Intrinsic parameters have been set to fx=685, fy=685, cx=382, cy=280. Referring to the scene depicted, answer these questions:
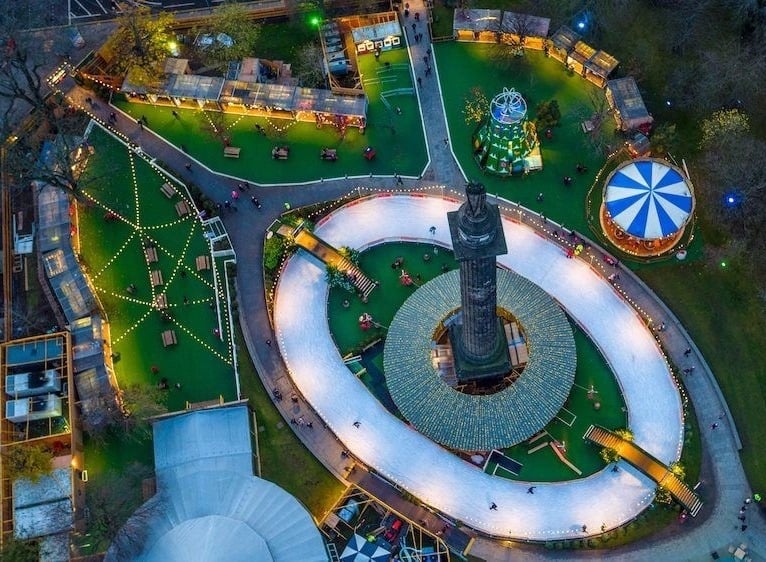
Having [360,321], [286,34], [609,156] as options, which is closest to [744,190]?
[609,156]

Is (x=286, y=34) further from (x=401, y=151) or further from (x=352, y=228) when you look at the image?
(x=352, y=228)

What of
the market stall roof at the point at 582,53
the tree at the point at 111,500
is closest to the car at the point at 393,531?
the tree at the point at 111,500

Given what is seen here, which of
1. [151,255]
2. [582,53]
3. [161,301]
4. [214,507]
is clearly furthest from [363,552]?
[582,53]

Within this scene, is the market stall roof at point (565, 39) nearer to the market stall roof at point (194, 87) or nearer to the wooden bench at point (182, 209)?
the market stall roof at point (194, 87)

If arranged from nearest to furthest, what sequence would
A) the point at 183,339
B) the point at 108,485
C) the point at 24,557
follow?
the point at 24,557 → the point at 108,485 → the point at 183,339

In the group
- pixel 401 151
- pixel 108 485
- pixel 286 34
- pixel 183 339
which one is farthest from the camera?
pixel 286 34

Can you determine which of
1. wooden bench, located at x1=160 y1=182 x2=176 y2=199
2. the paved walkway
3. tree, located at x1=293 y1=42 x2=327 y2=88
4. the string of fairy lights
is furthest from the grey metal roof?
tree, located at x1=293 y1=42 x2=327 y2=88

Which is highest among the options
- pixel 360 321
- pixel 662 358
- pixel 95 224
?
pixel 95 224

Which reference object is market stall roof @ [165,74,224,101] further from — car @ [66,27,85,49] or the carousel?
the carousel
